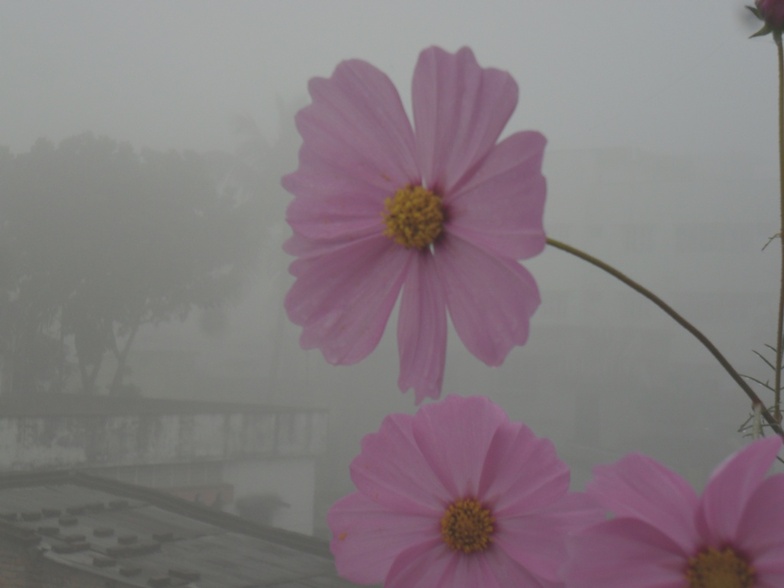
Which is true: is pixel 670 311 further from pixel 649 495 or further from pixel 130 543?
pixel 130 543

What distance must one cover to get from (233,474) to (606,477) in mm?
10763

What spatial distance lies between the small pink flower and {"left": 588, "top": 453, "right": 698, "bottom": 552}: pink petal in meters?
0.10

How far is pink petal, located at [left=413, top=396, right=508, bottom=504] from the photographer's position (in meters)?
0.16

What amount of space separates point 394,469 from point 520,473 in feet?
0.07

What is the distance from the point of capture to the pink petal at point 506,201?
11 centimetres

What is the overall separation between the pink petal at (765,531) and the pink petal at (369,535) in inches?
2.1

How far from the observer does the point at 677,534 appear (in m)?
0.12

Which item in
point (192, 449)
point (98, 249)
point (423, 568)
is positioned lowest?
point (192, 449)

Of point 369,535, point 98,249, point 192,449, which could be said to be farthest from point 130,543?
point 98,249

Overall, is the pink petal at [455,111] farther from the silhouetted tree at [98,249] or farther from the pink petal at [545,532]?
the silhouetted tree at [98,249]

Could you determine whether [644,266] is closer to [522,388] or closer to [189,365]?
[522,388]

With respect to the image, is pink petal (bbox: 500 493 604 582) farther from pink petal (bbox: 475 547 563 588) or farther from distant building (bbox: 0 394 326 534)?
distant building (bbox: 0 394 326 534)

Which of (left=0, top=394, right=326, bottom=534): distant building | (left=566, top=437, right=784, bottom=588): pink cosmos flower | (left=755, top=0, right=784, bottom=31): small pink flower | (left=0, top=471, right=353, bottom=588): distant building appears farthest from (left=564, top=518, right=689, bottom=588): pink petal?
(left=0, top=394, right=326, bottom=534): distant building

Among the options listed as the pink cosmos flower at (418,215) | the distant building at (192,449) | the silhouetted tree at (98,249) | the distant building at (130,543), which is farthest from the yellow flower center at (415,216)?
the silhouetted tree at (98,249)
